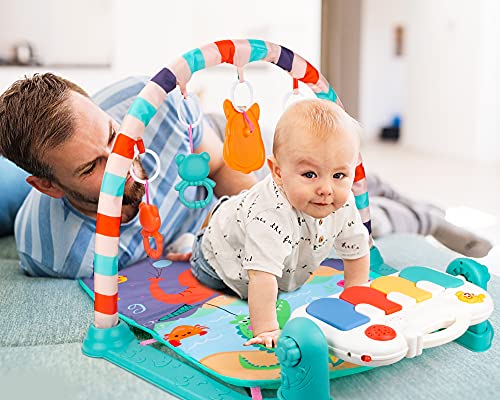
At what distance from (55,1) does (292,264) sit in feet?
5.54

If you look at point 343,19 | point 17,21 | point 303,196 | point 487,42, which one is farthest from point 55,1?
point 343,19

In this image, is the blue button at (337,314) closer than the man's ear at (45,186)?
Yes

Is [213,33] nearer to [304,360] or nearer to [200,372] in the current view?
[200,372]

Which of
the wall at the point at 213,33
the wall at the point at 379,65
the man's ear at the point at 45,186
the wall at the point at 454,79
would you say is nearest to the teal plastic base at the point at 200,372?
the man's ear at the point at 45,186

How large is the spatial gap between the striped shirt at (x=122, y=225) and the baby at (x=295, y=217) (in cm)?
31

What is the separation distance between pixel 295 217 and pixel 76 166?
461mm

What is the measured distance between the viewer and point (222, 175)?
1425 mm

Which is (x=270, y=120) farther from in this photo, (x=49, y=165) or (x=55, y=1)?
(x=49, y=165)

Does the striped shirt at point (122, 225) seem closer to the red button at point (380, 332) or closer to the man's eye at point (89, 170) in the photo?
the man's eye at point (89, 170)

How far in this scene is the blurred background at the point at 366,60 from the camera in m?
2.28

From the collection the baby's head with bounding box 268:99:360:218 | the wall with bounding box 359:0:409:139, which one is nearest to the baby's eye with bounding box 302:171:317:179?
the baby's head with bounding box 268:99:360:218

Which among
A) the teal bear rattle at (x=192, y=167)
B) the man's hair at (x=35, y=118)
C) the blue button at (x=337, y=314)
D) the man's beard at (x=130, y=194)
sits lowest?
the blue button at (x=337, y=314)

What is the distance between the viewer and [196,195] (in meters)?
1.43

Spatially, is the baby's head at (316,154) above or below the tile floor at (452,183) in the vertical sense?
above
